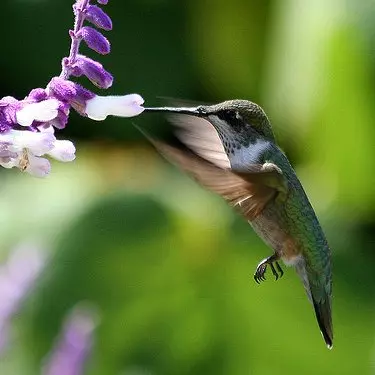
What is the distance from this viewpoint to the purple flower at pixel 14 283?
2068 mm

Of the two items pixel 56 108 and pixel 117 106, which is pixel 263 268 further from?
pixel 56 108

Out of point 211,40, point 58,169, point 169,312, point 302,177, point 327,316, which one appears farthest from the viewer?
point 211,40

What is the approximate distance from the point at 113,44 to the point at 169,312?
306 cm

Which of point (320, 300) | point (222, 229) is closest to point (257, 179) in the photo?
point (320, 300)

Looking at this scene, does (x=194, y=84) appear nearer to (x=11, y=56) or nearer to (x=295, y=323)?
(x=11, y=56)

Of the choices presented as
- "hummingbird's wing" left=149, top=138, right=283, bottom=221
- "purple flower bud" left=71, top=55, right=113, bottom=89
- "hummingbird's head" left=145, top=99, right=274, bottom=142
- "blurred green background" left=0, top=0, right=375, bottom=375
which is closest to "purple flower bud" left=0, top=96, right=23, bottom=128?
"purple flower bud" left=71, top=55, right=113, bottom=89

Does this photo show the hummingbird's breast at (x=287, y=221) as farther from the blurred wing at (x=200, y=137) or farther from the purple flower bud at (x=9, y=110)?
the purple flower bud at (x=9, y=110)

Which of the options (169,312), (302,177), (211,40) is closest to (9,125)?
(169,312)

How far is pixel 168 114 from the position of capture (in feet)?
6.75

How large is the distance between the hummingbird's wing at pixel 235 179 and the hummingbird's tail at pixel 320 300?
26 centimetres

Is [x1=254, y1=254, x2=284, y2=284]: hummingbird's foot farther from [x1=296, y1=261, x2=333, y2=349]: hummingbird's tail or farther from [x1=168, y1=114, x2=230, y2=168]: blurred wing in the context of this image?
[x1=168, y1=114, x2=230, y2=168]: blurred wing

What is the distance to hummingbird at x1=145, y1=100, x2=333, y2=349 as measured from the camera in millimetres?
1952

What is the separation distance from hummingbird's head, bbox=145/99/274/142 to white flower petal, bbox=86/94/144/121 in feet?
1.31

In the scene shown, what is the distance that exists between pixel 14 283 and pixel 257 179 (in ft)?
1.98
